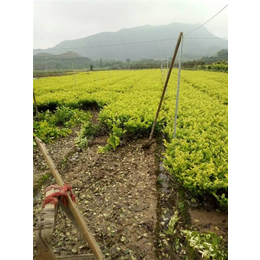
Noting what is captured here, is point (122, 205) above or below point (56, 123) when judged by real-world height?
below

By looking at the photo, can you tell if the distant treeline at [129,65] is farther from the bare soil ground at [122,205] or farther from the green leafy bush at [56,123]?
the bare soil ground at [122,205]

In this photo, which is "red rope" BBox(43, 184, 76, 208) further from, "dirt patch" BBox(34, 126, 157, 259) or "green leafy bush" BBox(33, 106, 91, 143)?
"green leafy bush" BBox(33, 106, 91, 143)

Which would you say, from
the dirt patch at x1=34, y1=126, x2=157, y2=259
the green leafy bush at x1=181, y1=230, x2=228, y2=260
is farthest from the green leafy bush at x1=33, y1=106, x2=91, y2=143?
the green leafy bush at x1=181, y1=230, x2=228, y2=260

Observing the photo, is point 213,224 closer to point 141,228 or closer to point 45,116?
point 141,228

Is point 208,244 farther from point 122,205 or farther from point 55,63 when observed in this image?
point 55,63

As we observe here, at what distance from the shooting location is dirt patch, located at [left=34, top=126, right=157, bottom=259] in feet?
9.94

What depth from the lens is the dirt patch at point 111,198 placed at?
3.03 meters

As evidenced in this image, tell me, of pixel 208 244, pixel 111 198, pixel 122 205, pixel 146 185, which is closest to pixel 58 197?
pixel 208 244

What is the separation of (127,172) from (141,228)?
5.39ft

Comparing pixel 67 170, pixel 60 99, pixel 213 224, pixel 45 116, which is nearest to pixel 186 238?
pixel 213 224

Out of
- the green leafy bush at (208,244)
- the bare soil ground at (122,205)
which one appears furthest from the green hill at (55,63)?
the green leafy bush at (208,244)

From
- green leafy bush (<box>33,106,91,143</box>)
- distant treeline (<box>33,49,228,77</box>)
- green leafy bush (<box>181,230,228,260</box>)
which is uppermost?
distant treeline (<box>33,49,228,77</box>)

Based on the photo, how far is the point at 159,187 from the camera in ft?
14.1

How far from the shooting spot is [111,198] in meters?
3.95
